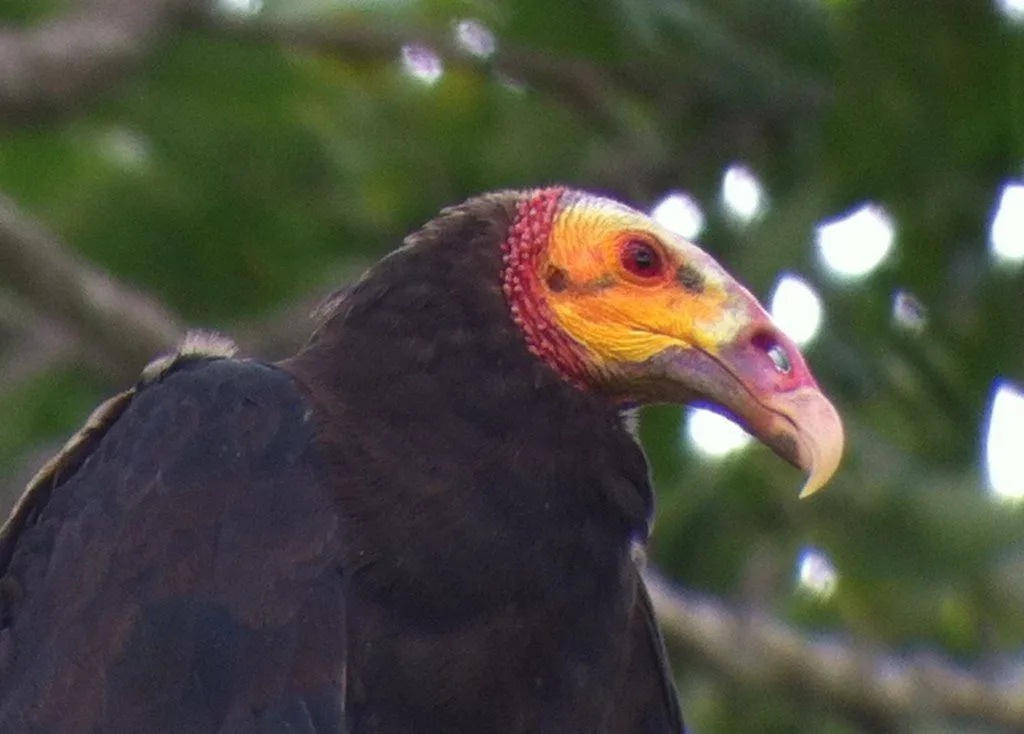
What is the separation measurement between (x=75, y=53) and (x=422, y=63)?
1043mm

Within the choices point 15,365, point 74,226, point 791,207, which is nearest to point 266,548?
point 791,207

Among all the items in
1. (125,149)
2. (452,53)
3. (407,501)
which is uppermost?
(407,501)

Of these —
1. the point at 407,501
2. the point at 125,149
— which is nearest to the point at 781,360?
the point at 407,501

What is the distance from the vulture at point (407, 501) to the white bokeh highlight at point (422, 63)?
2.37 metres

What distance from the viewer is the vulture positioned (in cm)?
397

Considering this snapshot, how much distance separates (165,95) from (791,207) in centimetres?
165

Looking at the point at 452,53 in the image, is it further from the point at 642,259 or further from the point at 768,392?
the point at 768,392

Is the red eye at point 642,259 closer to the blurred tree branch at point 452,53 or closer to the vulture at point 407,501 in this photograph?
the vulture at point 407,501

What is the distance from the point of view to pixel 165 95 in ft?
22.0

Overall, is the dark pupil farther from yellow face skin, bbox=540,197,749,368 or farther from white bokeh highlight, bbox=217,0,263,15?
white bokeh highlight, bbox=217,0,263,15

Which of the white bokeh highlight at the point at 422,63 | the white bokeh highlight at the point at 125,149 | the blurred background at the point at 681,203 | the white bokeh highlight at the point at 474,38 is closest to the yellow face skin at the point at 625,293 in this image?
the blurred background at the point at 681,203

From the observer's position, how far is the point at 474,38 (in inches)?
263

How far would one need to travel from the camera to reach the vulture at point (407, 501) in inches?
156

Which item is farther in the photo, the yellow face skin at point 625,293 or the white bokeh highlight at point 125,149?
the white bokeh highlight at point 125,149
